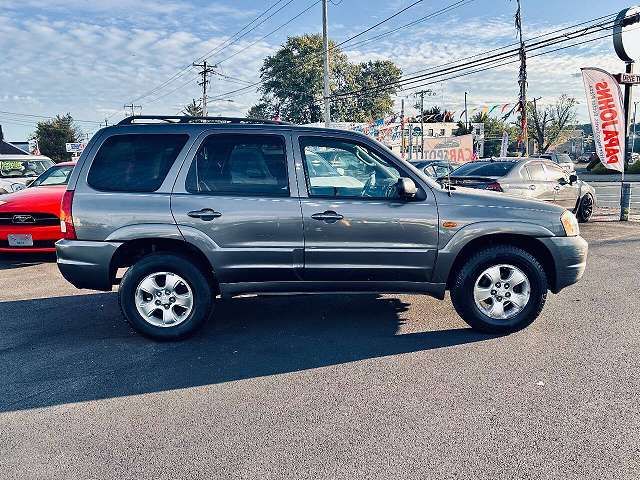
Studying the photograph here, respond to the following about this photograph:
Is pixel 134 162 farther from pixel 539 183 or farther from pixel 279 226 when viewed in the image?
pixel 539 183

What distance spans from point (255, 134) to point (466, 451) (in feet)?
10.3

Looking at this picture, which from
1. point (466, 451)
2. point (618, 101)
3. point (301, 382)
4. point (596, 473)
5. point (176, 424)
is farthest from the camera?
point (618, 101)

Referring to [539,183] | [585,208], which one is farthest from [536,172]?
[585,208]

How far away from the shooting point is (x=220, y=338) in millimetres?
4816

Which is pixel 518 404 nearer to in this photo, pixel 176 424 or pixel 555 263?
pixel 555 263

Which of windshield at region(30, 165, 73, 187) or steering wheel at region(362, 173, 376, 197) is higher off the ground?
windshield at region(30, 165, 73, 187)

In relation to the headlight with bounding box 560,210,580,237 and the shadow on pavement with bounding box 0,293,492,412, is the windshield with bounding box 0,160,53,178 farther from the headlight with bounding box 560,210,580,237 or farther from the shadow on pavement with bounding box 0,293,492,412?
the headlight with bounding box 560,210,580,237

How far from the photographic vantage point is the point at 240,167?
4652 millimetres

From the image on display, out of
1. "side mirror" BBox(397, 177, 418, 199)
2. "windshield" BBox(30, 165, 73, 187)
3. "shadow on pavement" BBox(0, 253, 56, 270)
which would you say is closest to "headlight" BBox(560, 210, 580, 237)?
"side mirror" BBox(397, 177, 418, 199)

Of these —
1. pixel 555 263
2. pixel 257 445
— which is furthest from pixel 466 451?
pixel 555 263

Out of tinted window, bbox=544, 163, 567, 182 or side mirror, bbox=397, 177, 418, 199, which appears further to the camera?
tinted window, bbox=544, 163, 567, 182

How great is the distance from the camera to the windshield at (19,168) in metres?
11.3

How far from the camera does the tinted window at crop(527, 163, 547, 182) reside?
10.3m

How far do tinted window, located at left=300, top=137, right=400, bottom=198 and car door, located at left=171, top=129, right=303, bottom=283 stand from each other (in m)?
0.20
